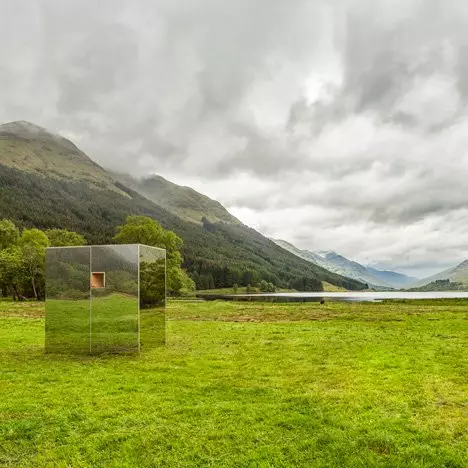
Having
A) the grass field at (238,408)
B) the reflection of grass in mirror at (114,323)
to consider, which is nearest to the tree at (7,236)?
the reflection of grass in mirror at (114,323)

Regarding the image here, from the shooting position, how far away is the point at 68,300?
76.5 ft

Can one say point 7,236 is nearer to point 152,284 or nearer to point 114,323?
point 152,284

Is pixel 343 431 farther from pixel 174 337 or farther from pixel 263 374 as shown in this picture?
pixel 174 337

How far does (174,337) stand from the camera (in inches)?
1136

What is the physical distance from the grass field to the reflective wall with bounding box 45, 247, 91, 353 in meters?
1.37

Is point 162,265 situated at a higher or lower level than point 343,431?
higher

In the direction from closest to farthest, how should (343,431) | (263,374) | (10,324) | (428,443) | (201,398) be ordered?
1. (428,443)
2. (343,431)
3. (201,398)
4. (263,374)
5. (10,324)

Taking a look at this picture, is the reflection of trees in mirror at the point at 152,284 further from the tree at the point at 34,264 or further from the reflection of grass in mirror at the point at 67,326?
the tree at the point at 34,264

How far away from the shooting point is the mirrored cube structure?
22578 millimetres

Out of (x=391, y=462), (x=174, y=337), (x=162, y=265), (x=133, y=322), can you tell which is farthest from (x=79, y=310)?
(x=391, y=462)

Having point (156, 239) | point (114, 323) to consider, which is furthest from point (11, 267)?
point (114, 323)

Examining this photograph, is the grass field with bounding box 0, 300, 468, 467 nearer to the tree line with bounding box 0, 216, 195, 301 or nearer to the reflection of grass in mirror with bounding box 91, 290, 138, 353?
the reflection of grass in mirror with bounding box 91, 290, 138, 353

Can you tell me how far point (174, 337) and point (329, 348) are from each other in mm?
11238

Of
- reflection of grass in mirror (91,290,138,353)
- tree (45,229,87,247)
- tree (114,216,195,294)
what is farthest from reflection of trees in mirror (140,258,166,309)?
tree (45,229,87,247)
